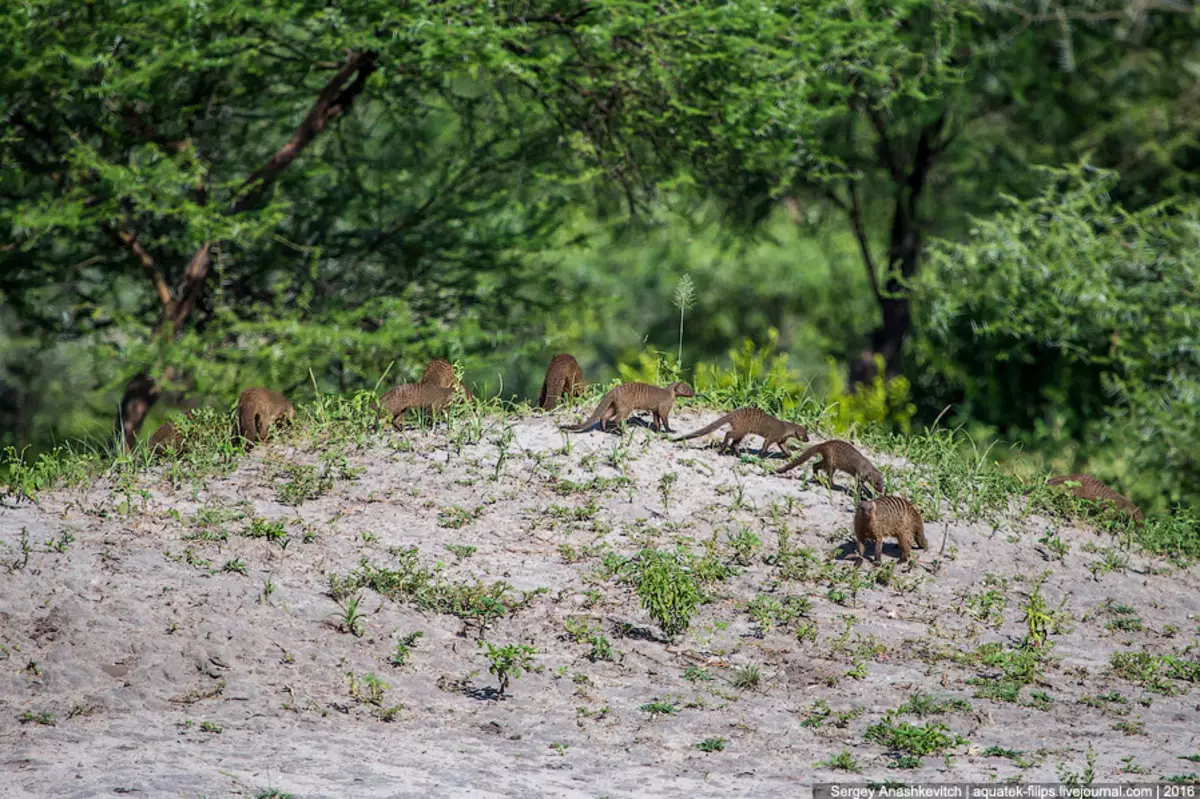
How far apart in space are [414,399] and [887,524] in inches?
115

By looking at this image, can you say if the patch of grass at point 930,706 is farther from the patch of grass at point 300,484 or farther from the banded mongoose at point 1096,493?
the patch of grass at point 300,484

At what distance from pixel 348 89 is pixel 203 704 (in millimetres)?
8899

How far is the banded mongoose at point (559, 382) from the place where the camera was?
31.4ft

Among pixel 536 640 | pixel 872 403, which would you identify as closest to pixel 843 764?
pixel 536 640

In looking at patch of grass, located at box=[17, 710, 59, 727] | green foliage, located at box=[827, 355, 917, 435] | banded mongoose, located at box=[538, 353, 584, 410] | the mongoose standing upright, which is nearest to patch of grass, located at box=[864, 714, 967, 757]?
patch of grass, located at box=[17, 710, 59, 727]

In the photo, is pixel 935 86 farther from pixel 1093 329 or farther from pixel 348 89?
pixel 348 89

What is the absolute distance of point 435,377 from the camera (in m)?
9.40

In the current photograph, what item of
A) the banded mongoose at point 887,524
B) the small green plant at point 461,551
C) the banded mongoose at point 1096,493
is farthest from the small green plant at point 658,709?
the banded mongoose at point 1096,493

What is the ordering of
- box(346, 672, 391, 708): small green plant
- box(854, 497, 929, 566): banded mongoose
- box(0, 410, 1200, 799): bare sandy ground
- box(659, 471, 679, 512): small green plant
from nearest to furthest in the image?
box(0, 410, 1200, 799): bare sandy ground < box(346, 672, 391, 708): small green plant < box(854, 497, 929, 566): banded mongoose < box(659, 471, 679, 512): small green plant

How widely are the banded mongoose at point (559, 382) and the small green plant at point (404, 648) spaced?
2.80 metres

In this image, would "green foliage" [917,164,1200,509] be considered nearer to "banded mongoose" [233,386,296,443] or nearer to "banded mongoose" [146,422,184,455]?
"banded mongoose" [233,386,296,443]

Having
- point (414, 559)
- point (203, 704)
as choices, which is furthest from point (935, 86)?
point (203, 704)

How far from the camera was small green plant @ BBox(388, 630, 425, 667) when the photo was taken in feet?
22.3

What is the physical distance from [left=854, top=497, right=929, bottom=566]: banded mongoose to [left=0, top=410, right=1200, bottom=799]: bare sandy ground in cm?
19
